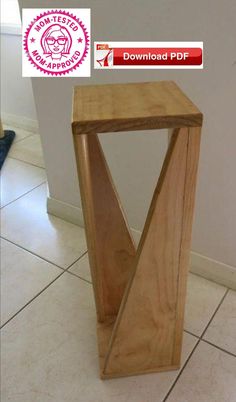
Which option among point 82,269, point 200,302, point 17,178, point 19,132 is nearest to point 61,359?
point 82,269

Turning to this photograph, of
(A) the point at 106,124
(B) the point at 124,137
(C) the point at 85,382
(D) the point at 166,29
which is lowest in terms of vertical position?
(C) the point at 85,382

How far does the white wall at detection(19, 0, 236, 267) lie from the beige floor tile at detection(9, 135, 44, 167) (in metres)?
0.59

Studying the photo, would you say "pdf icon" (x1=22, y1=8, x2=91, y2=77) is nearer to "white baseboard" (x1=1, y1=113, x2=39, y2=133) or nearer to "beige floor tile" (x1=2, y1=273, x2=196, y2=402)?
"beige floor tile" (x1=2, y1=273, x2=196, y2=402)

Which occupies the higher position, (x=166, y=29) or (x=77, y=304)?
(x=166, y=29)

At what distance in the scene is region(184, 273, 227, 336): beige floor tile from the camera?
3.15ft

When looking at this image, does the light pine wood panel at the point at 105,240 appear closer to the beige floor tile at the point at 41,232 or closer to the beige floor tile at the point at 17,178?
the beige floor tile at the point at 41,232

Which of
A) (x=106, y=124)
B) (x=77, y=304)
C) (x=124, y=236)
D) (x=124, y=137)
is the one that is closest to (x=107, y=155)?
(x=124, y=137)

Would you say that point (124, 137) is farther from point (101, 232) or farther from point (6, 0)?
point (6, 0)

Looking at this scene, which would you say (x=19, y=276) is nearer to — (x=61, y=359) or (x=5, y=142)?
(x=61, y=359)

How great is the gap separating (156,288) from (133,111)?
0.36 meters

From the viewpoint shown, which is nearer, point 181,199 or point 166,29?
point 181,199

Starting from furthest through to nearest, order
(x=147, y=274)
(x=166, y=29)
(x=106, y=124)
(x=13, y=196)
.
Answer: (x=13, y=196) → (x=166, y=29) → (x=147, y=274) → (x=106, y=124)

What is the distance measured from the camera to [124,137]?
1.01 meters

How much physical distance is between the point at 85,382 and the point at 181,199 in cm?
55
